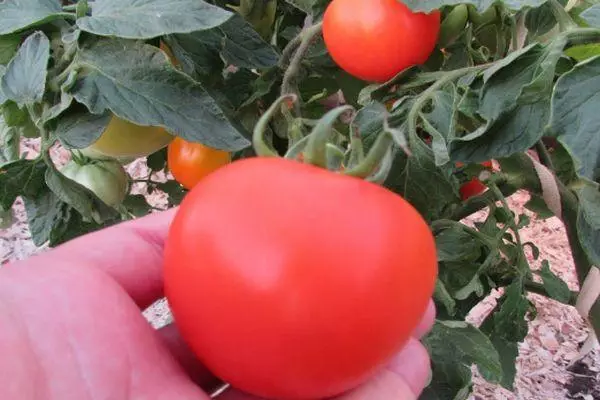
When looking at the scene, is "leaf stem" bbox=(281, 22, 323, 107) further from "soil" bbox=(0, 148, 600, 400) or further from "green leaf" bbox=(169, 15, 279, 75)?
"soil" bbox=(0, 148, 600, 400)

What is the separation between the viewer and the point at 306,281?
20.0 inches

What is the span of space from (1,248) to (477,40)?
6.10ft

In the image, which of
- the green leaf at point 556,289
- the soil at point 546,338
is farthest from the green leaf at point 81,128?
the soil at point 546,338

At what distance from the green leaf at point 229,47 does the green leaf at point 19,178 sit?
237 mm

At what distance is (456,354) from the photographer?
95cm

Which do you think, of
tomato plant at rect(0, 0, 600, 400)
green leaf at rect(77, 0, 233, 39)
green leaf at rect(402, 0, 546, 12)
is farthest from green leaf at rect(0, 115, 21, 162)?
green leaf at rect(402, 0, 546, 12)

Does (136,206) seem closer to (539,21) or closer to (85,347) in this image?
(85,347)

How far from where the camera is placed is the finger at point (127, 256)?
0.75m

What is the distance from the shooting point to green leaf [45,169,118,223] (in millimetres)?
852

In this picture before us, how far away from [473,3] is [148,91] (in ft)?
1.09

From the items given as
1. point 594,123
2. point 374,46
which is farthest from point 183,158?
point 594,123

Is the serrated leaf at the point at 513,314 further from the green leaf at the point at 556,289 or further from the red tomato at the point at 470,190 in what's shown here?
the red tomato at the point at 470,190

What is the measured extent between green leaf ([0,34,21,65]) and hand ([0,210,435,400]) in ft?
0.75

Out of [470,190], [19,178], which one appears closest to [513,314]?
[470,190]
